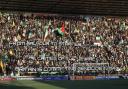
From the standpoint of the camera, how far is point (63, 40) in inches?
1227

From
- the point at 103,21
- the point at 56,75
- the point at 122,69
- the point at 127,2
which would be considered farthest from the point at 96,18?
the point at 56,75

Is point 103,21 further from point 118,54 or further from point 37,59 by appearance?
point 37,59

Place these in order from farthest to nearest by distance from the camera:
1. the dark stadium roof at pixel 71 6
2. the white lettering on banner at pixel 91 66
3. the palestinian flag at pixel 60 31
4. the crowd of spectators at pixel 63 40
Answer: the palestinian flag at pixel 60 31 < the white lettering on banner at pixel 91 66 < the dark stadium roof at pixel 71 6 < the crowd of spectators at pixel 63 40

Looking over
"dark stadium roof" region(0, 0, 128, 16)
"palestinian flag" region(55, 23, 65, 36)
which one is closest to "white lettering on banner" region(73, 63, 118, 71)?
"palestinian flag" region(55, 23, 65, 36)

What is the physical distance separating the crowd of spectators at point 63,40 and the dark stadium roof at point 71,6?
1.71 ft

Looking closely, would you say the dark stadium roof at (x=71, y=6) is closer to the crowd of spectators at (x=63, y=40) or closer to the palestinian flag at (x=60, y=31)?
the crowd of spectators at (x=63, y=40)

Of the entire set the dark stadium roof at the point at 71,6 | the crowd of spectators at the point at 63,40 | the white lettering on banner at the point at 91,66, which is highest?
the dark stadium roof at the point at 71,6

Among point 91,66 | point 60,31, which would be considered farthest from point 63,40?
point 91,66

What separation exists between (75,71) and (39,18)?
19.0ft

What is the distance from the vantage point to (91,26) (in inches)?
1272

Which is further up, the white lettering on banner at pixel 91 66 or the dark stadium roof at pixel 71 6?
the dark stadium roof at pixel 71 6

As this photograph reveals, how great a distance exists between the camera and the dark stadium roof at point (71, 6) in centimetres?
2975

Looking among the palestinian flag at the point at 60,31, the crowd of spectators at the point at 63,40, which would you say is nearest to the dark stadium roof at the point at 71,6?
the crowd of spectators at the point at 63,40

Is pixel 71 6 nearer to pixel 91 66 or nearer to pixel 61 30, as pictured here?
pixel 61 30
